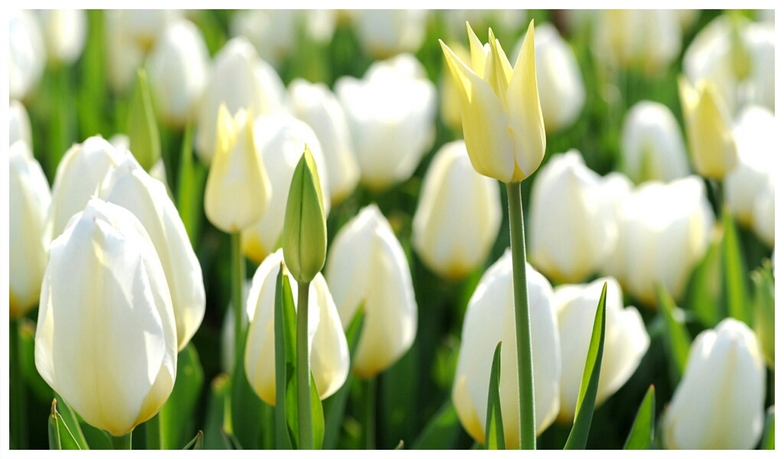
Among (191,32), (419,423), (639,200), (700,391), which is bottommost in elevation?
(419,423)

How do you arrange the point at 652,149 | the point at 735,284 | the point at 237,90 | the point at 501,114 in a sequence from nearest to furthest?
the point at 501,114
the point at 735,284
the point at 237,90
the point at 652,149

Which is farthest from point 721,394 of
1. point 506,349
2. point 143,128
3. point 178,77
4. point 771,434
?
point 178,77

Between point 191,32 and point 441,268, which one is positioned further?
point 191,32

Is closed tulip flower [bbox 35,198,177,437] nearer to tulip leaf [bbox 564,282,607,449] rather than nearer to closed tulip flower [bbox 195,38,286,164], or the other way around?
tulip leaf [bbox 564,282,607,449]

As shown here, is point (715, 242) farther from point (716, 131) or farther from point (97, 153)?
point (97, 153)

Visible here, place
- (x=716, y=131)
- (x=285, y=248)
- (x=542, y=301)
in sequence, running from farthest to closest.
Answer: (x=716, y=131)
(x=542, y=301)
(x=285, y=248)

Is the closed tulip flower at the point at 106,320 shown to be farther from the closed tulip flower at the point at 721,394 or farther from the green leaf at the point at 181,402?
the closed tulip flower at the point at 721,394

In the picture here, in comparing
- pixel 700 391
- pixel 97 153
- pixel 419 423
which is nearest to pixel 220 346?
pixel 419 423

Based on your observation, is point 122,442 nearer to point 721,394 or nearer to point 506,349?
point 506,349
